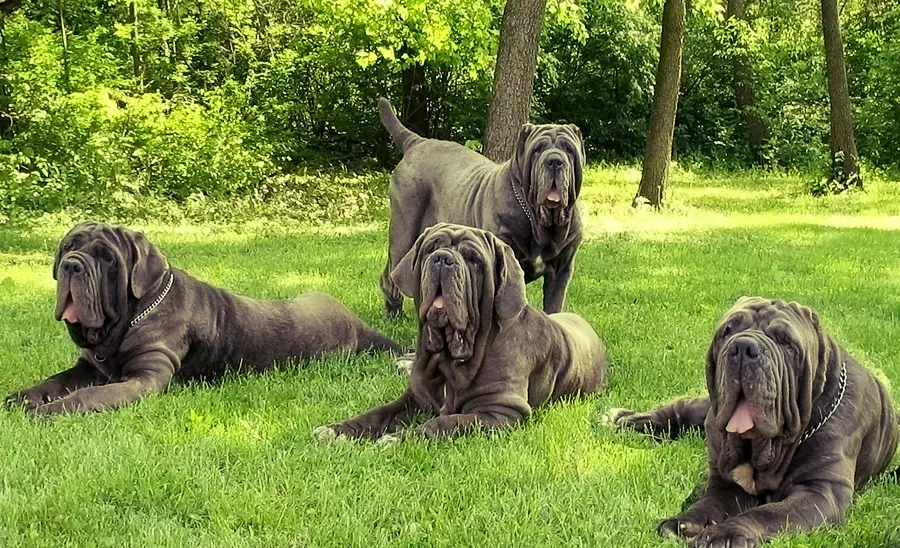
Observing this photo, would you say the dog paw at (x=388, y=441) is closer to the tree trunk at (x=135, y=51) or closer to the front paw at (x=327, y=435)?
the front paw at (x=327, y=435)

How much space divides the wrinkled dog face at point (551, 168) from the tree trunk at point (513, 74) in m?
5.39

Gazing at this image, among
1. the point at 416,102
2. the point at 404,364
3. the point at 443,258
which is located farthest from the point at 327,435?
the point at 416,102

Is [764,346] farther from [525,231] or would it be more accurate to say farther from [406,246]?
[406,246]

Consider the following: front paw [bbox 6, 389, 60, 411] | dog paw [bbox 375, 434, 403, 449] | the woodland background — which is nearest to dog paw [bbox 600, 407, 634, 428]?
dog paw [bbox 375, 434, 403, 449]

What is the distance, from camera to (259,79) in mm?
22422

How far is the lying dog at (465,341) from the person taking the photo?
16.9 ft

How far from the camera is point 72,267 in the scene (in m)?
5.88

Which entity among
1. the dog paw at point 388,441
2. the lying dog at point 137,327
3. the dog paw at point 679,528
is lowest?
the dog paw at point 388,441

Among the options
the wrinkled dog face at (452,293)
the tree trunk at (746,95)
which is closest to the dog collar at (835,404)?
the wrinkled dog face at (452,293)

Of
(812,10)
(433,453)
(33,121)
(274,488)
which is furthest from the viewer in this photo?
(812,10)

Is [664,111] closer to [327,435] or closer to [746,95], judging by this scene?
[746,95]

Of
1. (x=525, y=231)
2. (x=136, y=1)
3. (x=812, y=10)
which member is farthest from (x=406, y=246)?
(x=812, y=10)

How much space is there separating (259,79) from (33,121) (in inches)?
263

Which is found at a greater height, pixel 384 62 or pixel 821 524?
pixel 384 62
